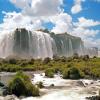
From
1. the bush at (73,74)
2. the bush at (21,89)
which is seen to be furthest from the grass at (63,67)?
the bush at (21,89)

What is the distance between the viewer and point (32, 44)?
178250 mm

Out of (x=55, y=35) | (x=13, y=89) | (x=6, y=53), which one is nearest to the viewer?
(x=13, y=89)

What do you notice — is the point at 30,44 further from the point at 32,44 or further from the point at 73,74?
the point at 73,74

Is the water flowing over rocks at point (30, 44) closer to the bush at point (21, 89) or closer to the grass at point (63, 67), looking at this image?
the grass at point (63, 67)

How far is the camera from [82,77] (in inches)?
2621

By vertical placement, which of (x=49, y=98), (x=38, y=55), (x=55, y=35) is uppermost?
(x=55, y=35)

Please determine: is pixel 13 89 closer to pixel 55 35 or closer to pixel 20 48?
pixel 20 48

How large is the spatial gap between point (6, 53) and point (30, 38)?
17.6 meters

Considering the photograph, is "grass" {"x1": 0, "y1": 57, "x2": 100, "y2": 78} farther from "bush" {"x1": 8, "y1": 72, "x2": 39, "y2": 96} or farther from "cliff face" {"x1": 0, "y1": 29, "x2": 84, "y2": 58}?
"cliff face" {"x1": 0, "y1": 29, "x2": 84, "y2": 58}

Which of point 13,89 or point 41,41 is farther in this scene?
point 41,41

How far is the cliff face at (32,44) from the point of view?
551 ft

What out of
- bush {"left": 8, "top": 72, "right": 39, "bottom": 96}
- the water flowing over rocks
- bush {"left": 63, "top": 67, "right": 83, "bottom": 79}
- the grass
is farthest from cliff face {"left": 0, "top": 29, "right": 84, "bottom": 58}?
bush {"left": 8, "top": 72, "right": 39, "bottom": 96}

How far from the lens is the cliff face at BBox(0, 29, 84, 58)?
6614 inches

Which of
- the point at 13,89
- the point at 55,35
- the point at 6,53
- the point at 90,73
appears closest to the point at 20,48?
the point at 6,53
